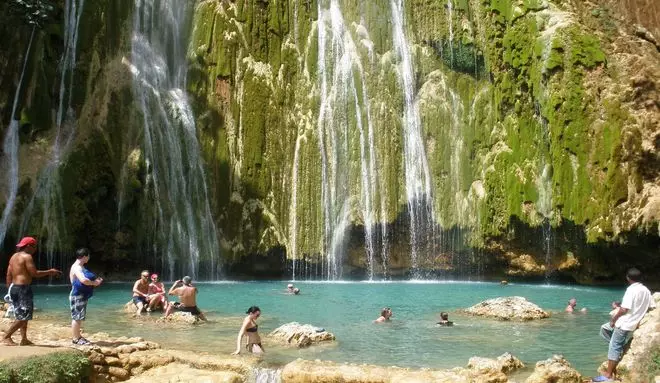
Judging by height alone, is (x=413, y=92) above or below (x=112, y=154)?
above

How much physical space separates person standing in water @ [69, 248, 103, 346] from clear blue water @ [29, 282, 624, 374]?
8.20 ft

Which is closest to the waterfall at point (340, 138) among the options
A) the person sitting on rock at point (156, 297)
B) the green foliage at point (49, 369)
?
the person sitting on rock at point (156, 297)

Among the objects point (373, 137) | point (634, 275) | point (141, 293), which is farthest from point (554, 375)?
point (373, 137)

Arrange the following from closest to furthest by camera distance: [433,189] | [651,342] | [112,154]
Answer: [651,342] < [112,154] < [433,189]

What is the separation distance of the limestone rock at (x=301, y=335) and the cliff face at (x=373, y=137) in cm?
1504

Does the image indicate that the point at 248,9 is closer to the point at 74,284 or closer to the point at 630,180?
the point at 630,180

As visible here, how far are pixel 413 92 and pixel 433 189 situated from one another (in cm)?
488

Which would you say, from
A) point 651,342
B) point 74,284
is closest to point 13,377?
point 74,284

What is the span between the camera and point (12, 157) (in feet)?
90.2

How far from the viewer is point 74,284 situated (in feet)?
37.7

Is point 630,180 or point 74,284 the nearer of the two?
point 74,284

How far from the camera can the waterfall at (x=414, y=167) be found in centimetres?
3070

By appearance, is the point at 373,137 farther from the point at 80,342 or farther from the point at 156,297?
the point at 80,342

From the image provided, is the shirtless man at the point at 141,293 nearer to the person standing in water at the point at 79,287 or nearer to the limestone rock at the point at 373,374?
the person standing in water at the point at 79,287
